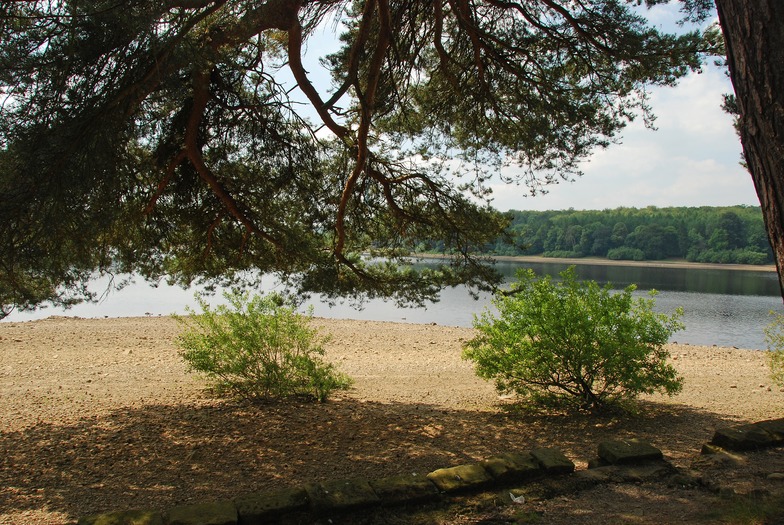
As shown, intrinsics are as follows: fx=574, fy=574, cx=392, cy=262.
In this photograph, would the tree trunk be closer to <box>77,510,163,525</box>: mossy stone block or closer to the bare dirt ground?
the bare dirt ground

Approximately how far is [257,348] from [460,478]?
11.0 feet

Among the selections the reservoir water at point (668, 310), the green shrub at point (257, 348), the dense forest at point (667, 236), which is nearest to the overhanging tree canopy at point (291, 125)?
the green shrub at point (257, 348)

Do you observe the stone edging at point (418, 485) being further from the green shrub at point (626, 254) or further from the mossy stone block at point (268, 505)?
the green shrub at point (626, 254)

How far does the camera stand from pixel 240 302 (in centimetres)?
663

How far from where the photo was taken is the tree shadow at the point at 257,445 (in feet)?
13.2

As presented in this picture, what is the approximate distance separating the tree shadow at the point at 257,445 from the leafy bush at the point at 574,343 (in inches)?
15.3

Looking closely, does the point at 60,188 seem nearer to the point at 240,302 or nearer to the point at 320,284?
the point at 240,302

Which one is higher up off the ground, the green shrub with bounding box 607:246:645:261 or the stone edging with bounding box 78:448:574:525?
the green shrub with bounding box 607:246:645:261

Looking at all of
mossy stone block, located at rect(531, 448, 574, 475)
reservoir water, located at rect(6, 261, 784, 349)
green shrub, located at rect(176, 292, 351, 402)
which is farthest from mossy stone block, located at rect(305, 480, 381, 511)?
reservoir water, located at rect(6, 261, 784, 349)

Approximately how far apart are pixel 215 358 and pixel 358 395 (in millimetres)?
1964

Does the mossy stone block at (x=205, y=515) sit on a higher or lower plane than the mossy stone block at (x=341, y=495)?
higher

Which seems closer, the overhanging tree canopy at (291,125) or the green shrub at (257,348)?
the overhanging tree canopy at (291,125)

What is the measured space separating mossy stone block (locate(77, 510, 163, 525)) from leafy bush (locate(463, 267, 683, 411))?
356 centimetres

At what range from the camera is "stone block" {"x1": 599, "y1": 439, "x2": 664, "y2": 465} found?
416 centimetres
